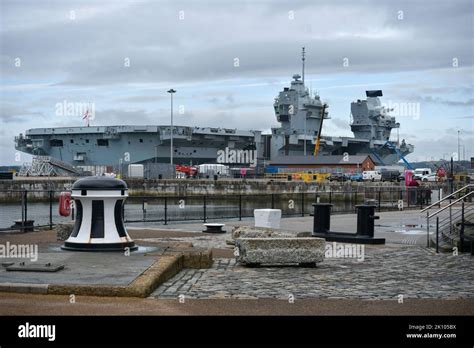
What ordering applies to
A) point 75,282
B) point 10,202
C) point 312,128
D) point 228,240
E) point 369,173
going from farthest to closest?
1. point 312,128
2. point 369,173
3. point 10,202
4. point 228,240
5. point 75,282

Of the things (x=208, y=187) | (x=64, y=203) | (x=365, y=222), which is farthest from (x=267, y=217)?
(x=208, y=187)

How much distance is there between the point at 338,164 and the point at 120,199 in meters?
91.3

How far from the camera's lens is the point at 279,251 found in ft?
38.9

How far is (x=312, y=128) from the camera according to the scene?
13312cm

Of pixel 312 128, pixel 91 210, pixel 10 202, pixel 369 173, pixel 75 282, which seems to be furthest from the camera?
pixel 312 128

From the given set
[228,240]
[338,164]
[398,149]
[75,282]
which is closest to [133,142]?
[338,164]

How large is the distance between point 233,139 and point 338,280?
334 ft

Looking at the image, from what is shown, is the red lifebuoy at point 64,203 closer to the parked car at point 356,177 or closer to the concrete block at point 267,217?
the concrete block at point 267,217

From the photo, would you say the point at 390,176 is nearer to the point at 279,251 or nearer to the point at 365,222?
the point at 365,222

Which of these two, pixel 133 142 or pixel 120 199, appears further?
pixel 133 142

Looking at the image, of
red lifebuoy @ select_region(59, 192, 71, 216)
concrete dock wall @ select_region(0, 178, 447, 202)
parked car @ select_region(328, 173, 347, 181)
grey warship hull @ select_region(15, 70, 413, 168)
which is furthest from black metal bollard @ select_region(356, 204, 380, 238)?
grey warship hull @ select_region(15, 70, 413, 168)

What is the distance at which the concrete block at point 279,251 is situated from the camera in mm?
11758
